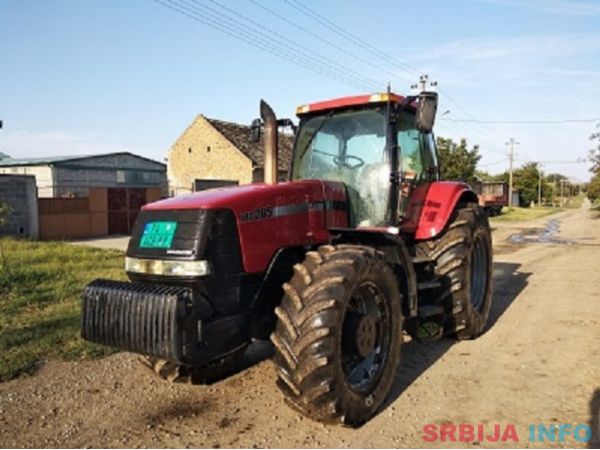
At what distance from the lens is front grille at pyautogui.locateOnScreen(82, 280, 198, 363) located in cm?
334

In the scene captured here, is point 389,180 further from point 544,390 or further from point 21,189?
point 21,189

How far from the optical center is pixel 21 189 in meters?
17.5

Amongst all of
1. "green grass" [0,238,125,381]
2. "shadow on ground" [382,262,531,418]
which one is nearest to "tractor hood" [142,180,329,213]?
"shadow on ground" [382,262,531,418]

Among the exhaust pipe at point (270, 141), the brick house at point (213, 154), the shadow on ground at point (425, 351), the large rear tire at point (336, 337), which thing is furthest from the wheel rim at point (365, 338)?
the brick house at point (213, 154)

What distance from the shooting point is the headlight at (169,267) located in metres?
3.51

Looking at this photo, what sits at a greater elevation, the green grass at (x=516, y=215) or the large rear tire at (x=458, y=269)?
the large rear tire at (x=458, y=269)

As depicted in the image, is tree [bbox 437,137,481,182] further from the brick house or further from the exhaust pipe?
the exhaust pipe

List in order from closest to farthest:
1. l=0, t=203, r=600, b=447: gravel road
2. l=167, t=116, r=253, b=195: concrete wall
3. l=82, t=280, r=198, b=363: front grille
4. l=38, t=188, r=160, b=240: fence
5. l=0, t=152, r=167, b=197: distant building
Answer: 1. l=82, t=280, r=198, b=363: front grille
2. l=0, t=203, r=600, b=447: gravel road
3. l=38, t=188, r=160, b=240: fence
4. l=167, t=116, r=253, b=195: concrete wall
5. l=0, t=152, r=167, b=197: distant building

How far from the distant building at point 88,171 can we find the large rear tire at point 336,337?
2801 cm

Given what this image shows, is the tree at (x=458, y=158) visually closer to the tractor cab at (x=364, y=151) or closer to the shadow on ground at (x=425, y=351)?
the shadow on ground at (x=425, y=351)

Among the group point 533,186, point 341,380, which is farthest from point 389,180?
point 533,186

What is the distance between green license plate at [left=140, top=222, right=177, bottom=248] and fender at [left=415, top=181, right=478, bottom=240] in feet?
9.25

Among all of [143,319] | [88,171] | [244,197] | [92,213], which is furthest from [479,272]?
[88,171]

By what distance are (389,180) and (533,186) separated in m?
72.6
